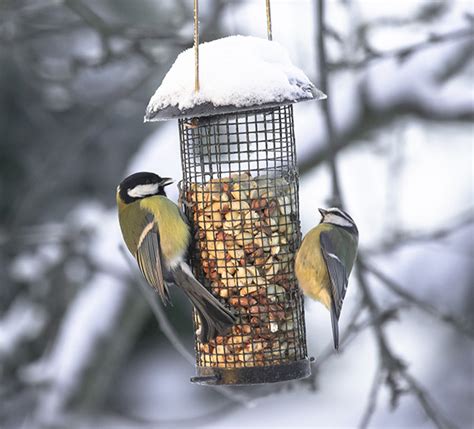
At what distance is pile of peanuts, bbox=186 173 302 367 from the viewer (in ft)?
12.6

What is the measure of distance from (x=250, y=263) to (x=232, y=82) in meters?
0.82

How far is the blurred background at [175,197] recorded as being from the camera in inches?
221

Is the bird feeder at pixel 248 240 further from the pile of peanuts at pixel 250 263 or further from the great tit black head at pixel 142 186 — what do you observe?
the great tit black head at pixel 142 186

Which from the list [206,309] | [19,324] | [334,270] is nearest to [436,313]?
[334,270]

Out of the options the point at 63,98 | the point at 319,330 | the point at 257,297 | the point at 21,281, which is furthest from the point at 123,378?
the point at 257,297

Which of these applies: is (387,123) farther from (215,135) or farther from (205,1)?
(215,135)

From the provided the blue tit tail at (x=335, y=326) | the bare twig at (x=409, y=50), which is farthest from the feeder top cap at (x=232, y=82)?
the bare twig at (x=409, y=50)

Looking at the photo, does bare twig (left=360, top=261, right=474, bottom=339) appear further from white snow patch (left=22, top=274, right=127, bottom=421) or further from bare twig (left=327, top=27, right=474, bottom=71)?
white snow patch (left=22, top=274, right=127, bottom=421)

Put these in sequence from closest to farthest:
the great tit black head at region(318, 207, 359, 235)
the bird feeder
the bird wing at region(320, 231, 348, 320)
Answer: the bird feeder → the bird wing at region(320, 231, 348, 320) → the great tit black head at region(318, 207, 359, 235)

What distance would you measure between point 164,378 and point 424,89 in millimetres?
7226

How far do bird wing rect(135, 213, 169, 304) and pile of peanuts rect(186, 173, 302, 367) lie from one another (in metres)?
0.18

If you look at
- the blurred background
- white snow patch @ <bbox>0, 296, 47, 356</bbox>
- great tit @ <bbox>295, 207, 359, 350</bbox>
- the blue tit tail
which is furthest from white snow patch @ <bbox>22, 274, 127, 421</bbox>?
the blue tit tail

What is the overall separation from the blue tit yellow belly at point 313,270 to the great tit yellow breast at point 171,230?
492 mm

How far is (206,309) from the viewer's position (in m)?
3.70
